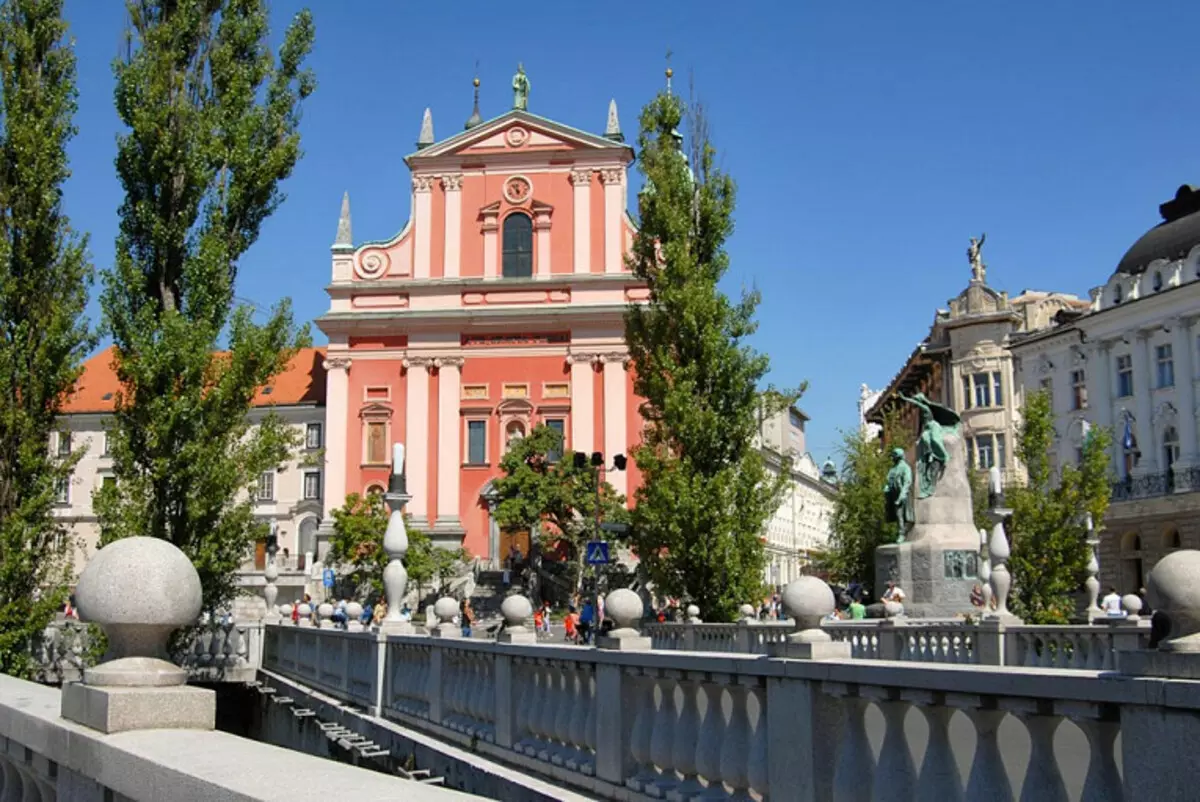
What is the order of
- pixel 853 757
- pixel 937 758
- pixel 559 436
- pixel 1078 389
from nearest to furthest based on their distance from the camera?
pixel 937 758, pixel 853 757, pixel 559 436, pixel 1078 389

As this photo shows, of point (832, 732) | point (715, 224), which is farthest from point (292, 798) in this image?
point (715, 224)

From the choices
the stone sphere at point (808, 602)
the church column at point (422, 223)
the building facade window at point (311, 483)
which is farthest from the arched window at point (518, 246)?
the stone sphere at point (808, 602)

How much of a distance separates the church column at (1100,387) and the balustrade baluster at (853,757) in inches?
1609

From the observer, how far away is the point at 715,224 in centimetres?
2461

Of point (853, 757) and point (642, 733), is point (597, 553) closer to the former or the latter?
point (642, 733)

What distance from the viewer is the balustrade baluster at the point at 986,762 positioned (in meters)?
4.30

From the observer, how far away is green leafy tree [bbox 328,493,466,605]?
4278cm

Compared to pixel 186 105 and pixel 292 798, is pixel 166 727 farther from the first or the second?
pixel 186 105

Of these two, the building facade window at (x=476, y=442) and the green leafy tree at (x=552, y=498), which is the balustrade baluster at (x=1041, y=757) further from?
the building facade window at (x=476, y=442)

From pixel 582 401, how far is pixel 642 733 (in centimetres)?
4151

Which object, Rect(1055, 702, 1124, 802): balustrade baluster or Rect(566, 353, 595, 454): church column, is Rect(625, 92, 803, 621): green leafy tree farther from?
Rect(566, 353, 595, 454): church column

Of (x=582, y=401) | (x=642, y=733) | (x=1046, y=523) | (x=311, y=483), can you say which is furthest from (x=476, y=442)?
(x=642, y=733)

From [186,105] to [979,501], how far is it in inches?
1146

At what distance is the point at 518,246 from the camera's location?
50219 millimetres
